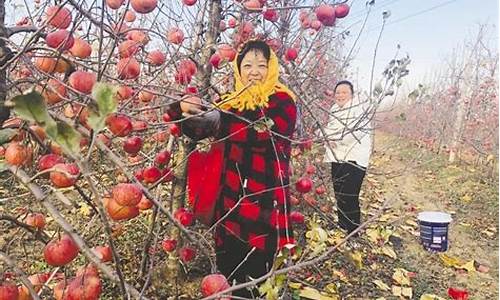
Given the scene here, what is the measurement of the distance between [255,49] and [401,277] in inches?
87.4

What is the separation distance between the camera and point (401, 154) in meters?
10.9

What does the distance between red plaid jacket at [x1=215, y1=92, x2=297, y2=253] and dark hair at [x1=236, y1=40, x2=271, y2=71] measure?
0.19 metres

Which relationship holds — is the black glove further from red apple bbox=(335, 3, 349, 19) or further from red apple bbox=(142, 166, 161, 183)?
red apple bbox=(335, 3, 349, 19)

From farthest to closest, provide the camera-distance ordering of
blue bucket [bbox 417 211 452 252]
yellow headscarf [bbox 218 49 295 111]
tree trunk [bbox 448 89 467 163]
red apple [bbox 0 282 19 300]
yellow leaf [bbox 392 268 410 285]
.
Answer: tree trunk [bbox 448 89 467 163], blue bucket [bbox 417 211 452 252], yellow leaf [bbox 392 268 410 285], yellow headscarf [bbox 218 49 295 111], red apple [bbox 0 282 19 300]

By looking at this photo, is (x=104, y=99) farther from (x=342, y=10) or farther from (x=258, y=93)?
(x=342, y=10)

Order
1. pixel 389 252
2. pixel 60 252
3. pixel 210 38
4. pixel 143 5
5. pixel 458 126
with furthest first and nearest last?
pixel 458 126 < pixel 389 252 < pixel 210 38 < pixel 143 5 < pixel 60 252

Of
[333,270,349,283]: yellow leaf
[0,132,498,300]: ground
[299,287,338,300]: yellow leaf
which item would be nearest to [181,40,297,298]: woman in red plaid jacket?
[0,132,498,300]: ground

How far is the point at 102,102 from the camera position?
18.1 inches

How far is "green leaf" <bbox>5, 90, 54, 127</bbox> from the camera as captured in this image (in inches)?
16.9

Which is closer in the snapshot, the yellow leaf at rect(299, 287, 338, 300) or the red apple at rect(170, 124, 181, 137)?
the red apple at rect(170, 124, 181, 137)

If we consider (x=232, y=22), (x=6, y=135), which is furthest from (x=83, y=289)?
(x=232, y=22)

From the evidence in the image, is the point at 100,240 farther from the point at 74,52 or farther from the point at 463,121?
the point at 463,121

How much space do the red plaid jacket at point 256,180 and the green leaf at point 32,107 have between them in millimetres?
1673

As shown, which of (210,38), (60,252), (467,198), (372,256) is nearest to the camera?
(60,252)
